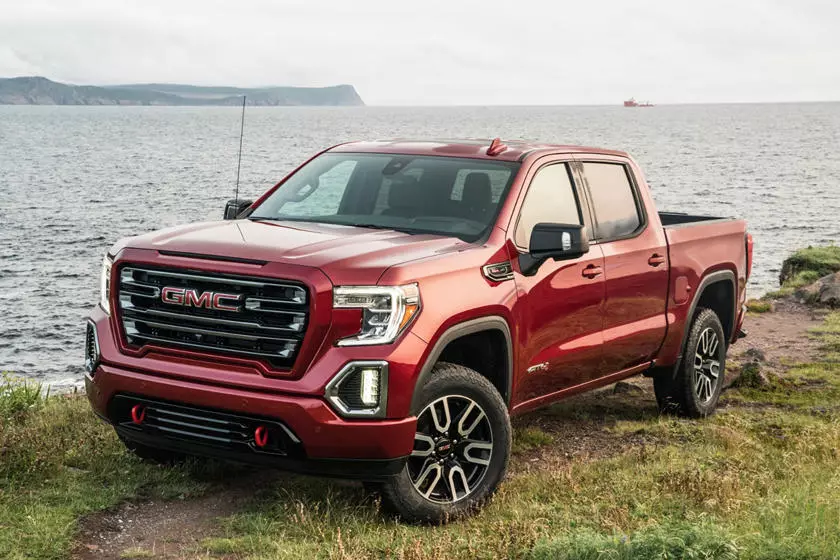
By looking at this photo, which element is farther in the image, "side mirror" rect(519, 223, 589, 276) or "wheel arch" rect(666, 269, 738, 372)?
"wheel arch" rect(666, 269, 738, 372)

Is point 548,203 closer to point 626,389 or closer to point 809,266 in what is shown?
point 626,389

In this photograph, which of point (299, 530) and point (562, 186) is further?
point (562, 186)

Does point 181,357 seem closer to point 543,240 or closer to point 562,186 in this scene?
point 543,240

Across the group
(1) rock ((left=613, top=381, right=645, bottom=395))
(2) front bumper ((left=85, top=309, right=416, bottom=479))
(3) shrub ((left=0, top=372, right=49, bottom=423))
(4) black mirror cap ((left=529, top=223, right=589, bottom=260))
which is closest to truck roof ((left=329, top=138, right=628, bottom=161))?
(4) black mirror cap ((left=529, top=223, right=589, bottom=260))

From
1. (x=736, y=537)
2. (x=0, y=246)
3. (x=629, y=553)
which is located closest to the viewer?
(x=629, y=553)

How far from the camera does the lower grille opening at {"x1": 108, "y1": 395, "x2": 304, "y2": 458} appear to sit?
5.15 m

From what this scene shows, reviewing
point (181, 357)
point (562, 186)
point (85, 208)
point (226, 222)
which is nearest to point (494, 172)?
point (562, 186)

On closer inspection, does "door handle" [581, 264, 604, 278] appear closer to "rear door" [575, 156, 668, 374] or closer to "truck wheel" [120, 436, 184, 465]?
"rear door" [575, 156, 668, 374]

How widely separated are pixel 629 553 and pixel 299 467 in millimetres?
1672

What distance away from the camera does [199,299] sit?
17.3ft

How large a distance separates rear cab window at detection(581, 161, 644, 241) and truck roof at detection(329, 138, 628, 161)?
0.16 meters

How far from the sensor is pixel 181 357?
5.39 meters

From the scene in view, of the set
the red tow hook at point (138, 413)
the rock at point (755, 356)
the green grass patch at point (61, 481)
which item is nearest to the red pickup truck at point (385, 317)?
the red tow hook at point (138, 413)

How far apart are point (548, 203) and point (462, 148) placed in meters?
0.65
